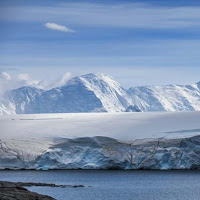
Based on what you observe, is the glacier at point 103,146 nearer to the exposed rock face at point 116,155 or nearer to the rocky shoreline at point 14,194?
the exposed rock face at point 116,155

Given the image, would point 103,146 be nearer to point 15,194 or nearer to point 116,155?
point 116,155

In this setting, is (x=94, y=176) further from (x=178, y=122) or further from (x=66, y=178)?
(x=178, y=122)

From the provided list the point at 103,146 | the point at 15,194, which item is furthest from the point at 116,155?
the point at 15,194

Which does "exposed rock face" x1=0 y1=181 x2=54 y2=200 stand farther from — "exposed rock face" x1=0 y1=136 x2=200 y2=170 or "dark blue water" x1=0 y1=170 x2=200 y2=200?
"exposed rock face" x1=0 y1=136 x2=200 y2=170

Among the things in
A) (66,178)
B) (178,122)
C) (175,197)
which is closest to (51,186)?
(66,178)

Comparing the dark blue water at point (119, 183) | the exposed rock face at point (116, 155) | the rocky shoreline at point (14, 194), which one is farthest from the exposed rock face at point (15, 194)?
the exposed rock face at point (116, 155)
